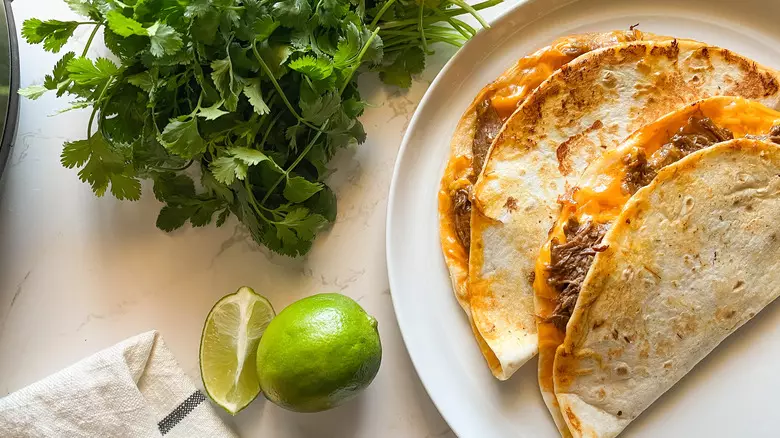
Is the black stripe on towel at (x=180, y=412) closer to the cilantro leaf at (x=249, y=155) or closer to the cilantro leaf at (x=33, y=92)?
the cilantro leaf at (x=249, y=155)

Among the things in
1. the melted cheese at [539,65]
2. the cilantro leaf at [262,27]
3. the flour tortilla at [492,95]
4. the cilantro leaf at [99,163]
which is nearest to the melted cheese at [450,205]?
the flour tortilla at [492,95]

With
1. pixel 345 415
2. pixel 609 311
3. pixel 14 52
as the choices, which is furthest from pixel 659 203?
pixel 14 52

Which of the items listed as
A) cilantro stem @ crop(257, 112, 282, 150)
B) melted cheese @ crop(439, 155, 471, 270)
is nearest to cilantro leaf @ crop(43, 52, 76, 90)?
cilantro stem @ crop(257, 112, 282, 150)

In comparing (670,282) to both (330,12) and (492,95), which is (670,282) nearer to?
(492,95)

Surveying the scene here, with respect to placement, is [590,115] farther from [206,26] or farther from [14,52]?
[14,52]

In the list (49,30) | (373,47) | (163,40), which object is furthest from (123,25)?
(373,47)

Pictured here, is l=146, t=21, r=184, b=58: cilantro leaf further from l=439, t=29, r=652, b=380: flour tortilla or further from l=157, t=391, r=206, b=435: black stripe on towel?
l=157, t=391, r=206, b=435: black stripe on towel
